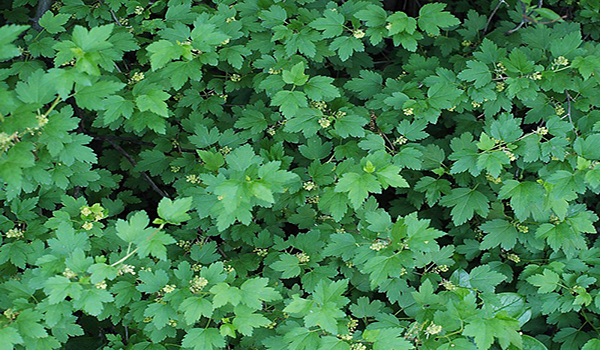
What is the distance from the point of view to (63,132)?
248 centimetres

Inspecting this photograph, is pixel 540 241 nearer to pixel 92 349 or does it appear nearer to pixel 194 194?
pixel 194 194

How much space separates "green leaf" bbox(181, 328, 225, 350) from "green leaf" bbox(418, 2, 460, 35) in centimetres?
201

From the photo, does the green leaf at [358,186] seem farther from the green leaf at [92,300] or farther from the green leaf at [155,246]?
the green leaf at [92,300]

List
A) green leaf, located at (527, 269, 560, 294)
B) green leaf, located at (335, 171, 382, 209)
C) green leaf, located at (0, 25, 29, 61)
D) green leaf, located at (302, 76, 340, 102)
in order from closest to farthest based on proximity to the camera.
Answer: green leaf, located at (0, 25, 29, 61)
green leaf, located at (335, 171, 382, 209)
green leaf, located at (302, 76, 340, 102)
green leaf, located at (527, 269, 560, 294)

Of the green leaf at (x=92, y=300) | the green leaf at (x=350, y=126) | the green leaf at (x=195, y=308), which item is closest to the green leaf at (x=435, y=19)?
the green leaf at (x=350, y=126)

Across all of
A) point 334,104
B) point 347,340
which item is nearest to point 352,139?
point 334,104

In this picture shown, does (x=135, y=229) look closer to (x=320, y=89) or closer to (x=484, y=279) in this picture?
(x=320, y=89)

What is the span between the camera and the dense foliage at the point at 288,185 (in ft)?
8.19

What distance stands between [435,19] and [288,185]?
1.26 m

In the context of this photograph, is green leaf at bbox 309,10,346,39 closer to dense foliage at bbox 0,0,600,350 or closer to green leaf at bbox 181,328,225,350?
dense foliage at bbox 0,0,600,350

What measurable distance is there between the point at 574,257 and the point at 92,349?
3136 mm

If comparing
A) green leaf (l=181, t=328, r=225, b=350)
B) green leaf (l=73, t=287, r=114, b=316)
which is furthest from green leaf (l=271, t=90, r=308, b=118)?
green leaf (l=73, t=287, r=114, b=316)

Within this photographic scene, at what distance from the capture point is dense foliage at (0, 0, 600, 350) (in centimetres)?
250

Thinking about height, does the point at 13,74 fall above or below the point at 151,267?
above
